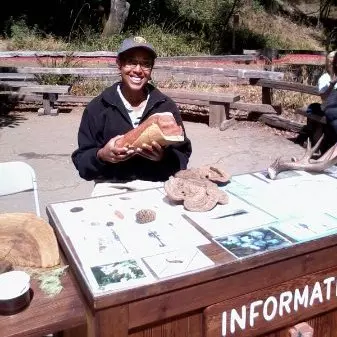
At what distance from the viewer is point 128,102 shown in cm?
298

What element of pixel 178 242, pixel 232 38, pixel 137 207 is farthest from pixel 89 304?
pixel 232 38

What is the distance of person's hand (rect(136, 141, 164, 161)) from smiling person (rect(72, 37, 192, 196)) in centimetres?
18

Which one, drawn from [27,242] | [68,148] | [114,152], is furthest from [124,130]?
[68,148]

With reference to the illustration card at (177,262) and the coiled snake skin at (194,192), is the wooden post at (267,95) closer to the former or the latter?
the coiled snake skin at (194,192)

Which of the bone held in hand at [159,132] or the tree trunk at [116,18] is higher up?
the tree trunk at [116,18]

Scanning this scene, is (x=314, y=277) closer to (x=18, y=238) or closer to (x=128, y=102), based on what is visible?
(x=18, y=238)

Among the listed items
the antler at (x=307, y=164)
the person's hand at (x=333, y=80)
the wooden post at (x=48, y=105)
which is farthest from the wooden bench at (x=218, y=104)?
the antler at (x=307, y=164)

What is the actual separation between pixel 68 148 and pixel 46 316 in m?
5.90

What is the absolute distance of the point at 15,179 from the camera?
3.25 metres

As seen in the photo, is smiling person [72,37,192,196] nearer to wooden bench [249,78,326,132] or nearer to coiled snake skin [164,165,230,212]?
coiled snake skin [164,165,230,212]

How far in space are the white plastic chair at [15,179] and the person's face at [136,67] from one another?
96 cm

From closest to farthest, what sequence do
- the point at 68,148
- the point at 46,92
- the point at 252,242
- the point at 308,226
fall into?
the point at 252,242 → the point at 308,226 → the point at 68,148 → the point at 46,92

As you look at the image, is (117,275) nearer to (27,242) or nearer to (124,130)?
(27,242)

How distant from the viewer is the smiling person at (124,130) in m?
2.86
